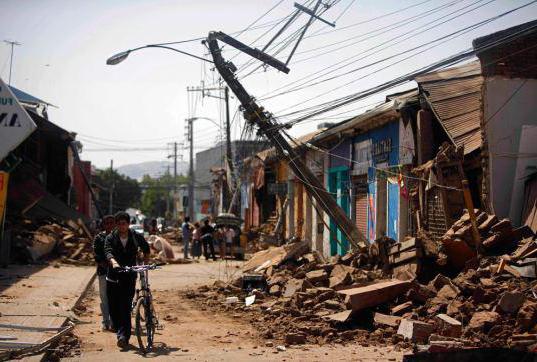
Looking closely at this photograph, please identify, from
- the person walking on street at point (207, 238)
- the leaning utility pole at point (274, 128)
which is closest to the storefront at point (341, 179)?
the leaning utility pole at point (274, 128)

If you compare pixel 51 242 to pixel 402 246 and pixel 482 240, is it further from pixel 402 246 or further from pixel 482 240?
pixel 482 240

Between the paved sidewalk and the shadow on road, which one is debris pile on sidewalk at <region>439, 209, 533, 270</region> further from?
the paved sidewalk

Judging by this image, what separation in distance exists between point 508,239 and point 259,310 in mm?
4490

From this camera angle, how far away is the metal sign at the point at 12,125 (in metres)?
7.39

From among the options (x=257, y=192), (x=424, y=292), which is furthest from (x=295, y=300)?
(x=257, y=192)

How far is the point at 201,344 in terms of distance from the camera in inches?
352

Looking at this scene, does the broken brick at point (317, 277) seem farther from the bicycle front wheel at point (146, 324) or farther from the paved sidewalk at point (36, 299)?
the bicycle front wheel at point (146, 324)

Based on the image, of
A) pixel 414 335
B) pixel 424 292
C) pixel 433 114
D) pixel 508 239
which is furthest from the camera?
pixel 433 114

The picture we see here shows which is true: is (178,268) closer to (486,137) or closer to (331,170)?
(331,170)

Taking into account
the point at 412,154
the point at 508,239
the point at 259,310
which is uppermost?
the point at 412,154

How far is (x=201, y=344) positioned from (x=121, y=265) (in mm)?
1505

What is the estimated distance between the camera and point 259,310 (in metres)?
12.1

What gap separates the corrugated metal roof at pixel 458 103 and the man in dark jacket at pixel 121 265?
707 centimetres

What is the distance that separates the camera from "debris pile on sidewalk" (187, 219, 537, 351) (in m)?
8.53
